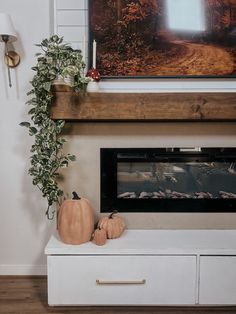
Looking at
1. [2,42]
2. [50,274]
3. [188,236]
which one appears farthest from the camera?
[2,42]

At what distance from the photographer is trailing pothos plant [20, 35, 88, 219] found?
204cm

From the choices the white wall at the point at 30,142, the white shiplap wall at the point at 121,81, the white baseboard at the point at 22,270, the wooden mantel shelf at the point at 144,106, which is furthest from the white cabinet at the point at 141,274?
the white shiplap wall at the point at 121,81

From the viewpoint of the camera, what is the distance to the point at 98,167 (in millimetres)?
2383

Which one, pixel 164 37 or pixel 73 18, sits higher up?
pixel 73 18

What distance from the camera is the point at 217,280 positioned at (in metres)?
2.04

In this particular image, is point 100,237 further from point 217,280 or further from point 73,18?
point 73,18

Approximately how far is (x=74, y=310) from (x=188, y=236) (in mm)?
907

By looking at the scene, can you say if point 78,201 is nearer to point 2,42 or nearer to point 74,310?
point 74,310

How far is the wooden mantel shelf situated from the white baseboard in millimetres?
1269

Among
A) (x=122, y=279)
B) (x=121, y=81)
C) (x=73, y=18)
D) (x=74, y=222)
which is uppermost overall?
(x=73, y=18)

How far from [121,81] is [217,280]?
1481 millimetres

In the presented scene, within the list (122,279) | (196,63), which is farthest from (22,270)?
(196,63)

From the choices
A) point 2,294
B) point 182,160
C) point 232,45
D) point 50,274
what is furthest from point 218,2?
point 2,294

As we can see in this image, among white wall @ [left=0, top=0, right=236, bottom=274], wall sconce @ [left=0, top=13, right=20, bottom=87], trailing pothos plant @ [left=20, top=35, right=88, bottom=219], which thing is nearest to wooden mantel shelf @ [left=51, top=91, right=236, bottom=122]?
trailing pothos plant @ [left=20, top=35, right=88, bottom=219]
